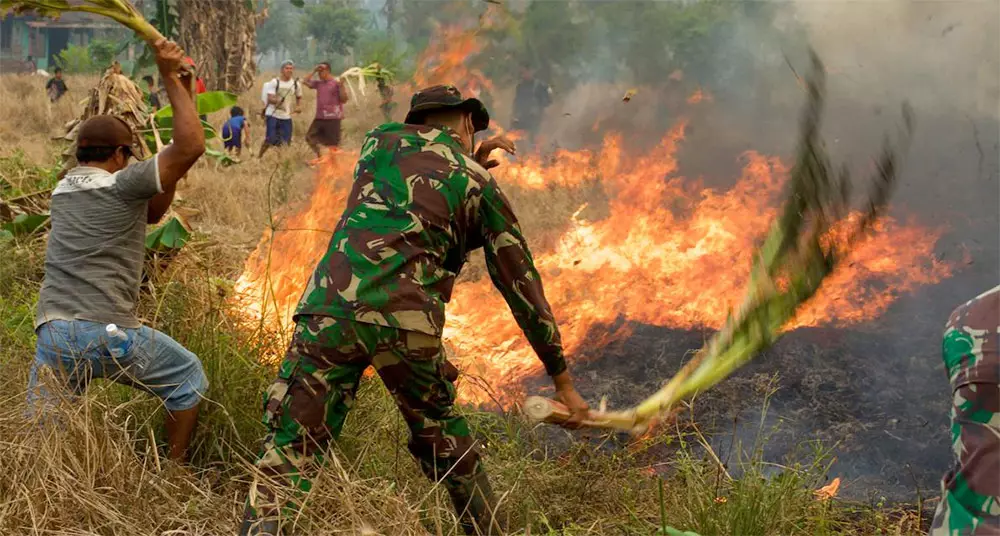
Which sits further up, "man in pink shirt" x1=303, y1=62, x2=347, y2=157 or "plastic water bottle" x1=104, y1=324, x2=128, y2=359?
"plastic water bottle" x1=104, y1=324, x2=128, y2=359

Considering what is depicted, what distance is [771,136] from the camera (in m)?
7.35

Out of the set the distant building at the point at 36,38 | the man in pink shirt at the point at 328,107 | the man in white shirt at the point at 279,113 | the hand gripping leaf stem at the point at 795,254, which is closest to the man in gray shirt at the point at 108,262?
the hand gripping leaf stem at the point at 795,254

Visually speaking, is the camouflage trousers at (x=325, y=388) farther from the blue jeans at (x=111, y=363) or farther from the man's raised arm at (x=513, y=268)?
the blue jeans at (x=111, y=363)

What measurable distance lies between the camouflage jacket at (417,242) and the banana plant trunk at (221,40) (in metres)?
11.5

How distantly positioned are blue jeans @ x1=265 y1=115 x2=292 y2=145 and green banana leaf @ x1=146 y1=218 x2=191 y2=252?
7845 millimetres

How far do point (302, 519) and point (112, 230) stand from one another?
1531 millimetres

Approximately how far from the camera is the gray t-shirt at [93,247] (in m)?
3.97

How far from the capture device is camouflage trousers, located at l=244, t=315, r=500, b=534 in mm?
3379

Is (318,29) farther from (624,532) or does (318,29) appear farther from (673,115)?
(624,532)

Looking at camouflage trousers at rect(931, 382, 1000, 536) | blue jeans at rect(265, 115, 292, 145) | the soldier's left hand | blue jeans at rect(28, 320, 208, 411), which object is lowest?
blue jeans at rect(265, 115, 292, 145)

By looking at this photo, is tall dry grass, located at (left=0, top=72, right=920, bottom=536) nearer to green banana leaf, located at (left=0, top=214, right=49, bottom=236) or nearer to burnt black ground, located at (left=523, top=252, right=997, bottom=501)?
burnt black ground, located at (left=523, top=252, right=997, bottom=501)

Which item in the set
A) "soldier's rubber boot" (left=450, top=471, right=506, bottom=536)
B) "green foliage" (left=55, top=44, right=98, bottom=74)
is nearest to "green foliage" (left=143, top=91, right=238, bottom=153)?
"soldier's rubber boot" (left=450, top=471, right=506, bottom=536)

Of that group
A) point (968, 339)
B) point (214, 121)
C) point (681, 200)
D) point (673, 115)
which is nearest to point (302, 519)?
Answer: point (968, 339)

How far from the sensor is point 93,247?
401 cm
